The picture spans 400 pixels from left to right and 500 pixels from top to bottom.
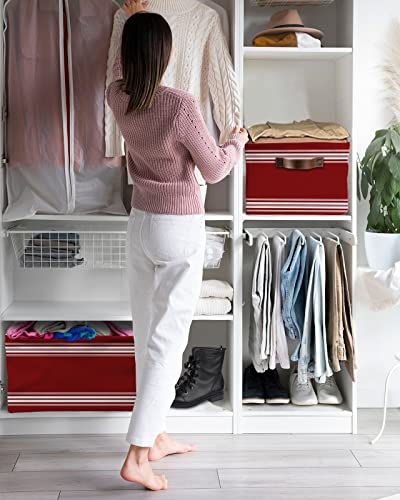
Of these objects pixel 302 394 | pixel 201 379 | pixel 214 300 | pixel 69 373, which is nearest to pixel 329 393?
pixel 302 394

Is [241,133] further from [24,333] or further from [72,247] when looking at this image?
[24,333]

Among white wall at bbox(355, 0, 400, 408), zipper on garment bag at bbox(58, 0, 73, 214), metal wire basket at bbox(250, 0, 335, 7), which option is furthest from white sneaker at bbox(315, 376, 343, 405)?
metal wire basket at bbox(250, 0, 335, 7)

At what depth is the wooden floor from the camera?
2.68 m

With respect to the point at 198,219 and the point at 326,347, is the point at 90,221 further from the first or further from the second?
the point at 326,347

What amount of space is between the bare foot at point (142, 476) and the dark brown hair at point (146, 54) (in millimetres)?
1223

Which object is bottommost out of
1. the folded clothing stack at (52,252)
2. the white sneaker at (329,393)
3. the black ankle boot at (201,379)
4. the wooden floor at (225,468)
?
the wooden floor at (225,468)

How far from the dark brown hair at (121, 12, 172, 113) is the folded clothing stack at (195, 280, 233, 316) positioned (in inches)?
37.0

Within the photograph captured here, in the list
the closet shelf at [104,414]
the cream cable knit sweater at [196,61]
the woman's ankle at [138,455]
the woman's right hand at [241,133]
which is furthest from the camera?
the closet shelf at [104,414]

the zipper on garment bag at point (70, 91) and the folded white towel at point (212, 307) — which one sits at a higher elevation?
the zipper on garment bag at point (70, 91)

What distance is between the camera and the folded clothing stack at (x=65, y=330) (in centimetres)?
323

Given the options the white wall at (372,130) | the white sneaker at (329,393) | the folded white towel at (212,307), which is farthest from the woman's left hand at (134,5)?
the white sneaker at (329,393)

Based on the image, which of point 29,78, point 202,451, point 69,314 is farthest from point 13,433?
point 29,78

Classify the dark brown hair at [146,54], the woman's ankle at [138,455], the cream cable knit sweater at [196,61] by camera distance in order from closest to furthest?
the dark brown hair at [146,54] → the woman's ankle at [138,455] → the cream cable knit sweater at [196,61]

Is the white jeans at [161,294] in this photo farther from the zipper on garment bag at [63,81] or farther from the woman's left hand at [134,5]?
the woman's left hand at [134,5]
